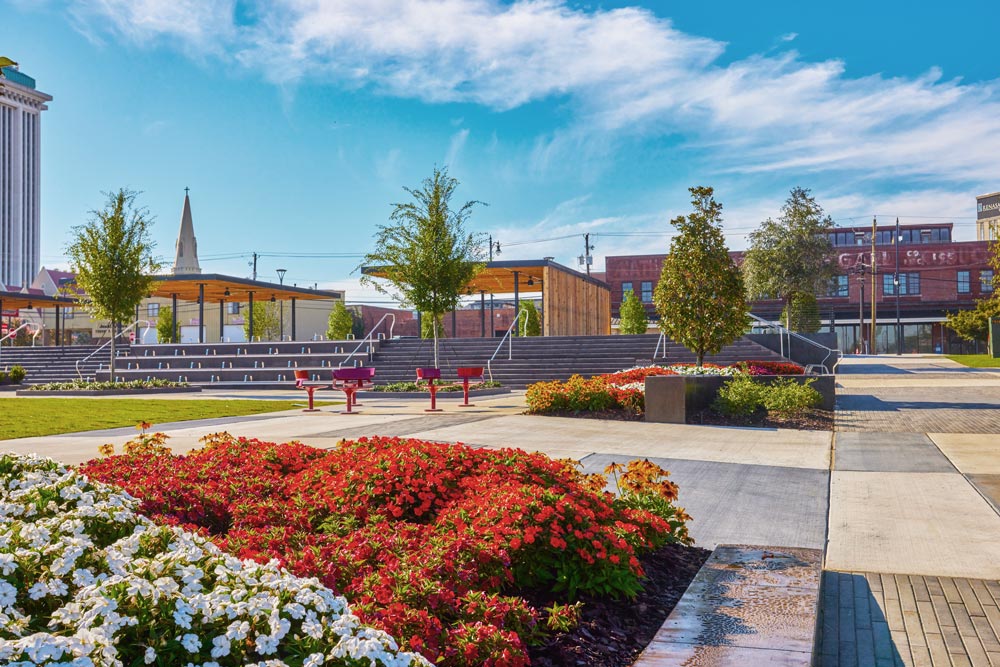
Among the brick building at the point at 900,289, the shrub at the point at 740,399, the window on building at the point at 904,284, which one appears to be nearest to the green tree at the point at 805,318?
the brick building at the point at 900,289

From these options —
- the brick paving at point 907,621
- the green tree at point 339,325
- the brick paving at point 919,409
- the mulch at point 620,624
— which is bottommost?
the brick paving at point 919,409

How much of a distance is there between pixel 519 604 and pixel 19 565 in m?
1.76

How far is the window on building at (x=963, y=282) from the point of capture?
205 ft

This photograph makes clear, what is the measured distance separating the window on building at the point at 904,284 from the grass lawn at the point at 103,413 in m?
58.3

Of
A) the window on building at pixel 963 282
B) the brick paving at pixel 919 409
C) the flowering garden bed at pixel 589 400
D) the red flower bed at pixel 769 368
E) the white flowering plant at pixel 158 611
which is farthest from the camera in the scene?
the window on building at pixel 963 282

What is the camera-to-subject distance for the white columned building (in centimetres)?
17208

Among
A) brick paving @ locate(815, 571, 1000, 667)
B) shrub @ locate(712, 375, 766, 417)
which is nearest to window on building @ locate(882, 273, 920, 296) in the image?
shrub @ locate(712, 375, 766, 417)

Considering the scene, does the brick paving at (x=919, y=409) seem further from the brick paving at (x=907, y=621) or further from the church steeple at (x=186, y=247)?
the church steeple at (x=186, y=247)

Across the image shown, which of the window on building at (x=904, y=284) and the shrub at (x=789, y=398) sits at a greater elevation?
the window on building at (x=904, y=284)

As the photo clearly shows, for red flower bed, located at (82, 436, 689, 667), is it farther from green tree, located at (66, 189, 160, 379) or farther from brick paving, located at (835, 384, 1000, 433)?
green tree, located at (66, 189, 160, 379)

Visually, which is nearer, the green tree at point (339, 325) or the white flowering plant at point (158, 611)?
the white flowering plant at point (158, 611)

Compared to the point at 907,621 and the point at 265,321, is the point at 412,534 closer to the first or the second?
the point at 907,621

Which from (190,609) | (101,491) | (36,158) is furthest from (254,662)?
(36,158)

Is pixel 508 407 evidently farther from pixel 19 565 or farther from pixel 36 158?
pixel 36 158
